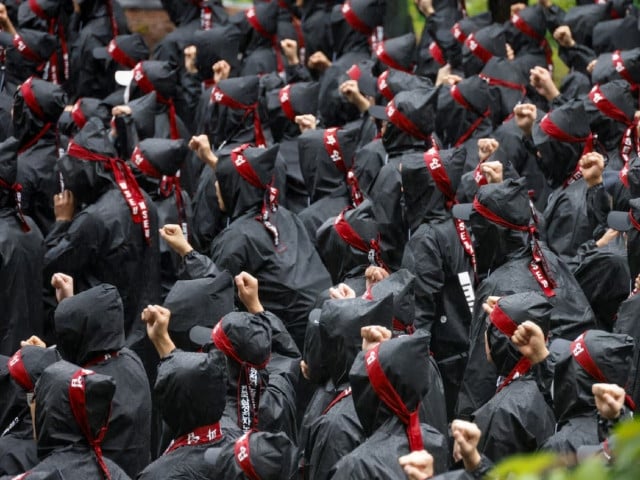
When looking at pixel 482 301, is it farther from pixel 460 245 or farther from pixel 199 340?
pixel 199 340

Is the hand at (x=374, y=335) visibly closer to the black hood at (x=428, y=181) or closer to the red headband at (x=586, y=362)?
the red headband at (x=586, y=362)

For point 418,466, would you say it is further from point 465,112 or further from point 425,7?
point 425,7

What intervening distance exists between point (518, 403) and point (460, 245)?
278cm

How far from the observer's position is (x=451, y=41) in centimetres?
1519

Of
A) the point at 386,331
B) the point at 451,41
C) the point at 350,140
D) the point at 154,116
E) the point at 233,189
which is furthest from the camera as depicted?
the point at 451,41

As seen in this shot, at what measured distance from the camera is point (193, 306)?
9.18 meters

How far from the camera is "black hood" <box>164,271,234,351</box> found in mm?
9172

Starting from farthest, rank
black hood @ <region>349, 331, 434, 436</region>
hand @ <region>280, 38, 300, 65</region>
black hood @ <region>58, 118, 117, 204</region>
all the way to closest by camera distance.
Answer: hand @ <region>280, 38, 300, 65</region> → black hood @ <region>58, 118, 117, 204</region> → black hood @ <region>349, 331, 434, 436</region>

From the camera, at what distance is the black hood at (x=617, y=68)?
12.5 meters

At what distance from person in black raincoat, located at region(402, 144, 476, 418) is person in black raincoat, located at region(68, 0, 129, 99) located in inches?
251

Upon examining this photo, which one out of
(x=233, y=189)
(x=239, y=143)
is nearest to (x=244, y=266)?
(x=233, y=189)

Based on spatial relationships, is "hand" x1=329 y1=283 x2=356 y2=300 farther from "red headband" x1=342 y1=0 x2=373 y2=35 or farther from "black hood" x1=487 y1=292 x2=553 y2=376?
"red headband" x1=342 y1=0 x2=373 y2=35

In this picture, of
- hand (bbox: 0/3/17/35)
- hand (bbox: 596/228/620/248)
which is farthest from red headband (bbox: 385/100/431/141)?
hand (bbox: 0/3/17/35)

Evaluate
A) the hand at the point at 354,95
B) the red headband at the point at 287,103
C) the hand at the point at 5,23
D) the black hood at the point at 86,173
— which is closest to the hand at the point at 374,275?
the black hood at the point at 86,173
